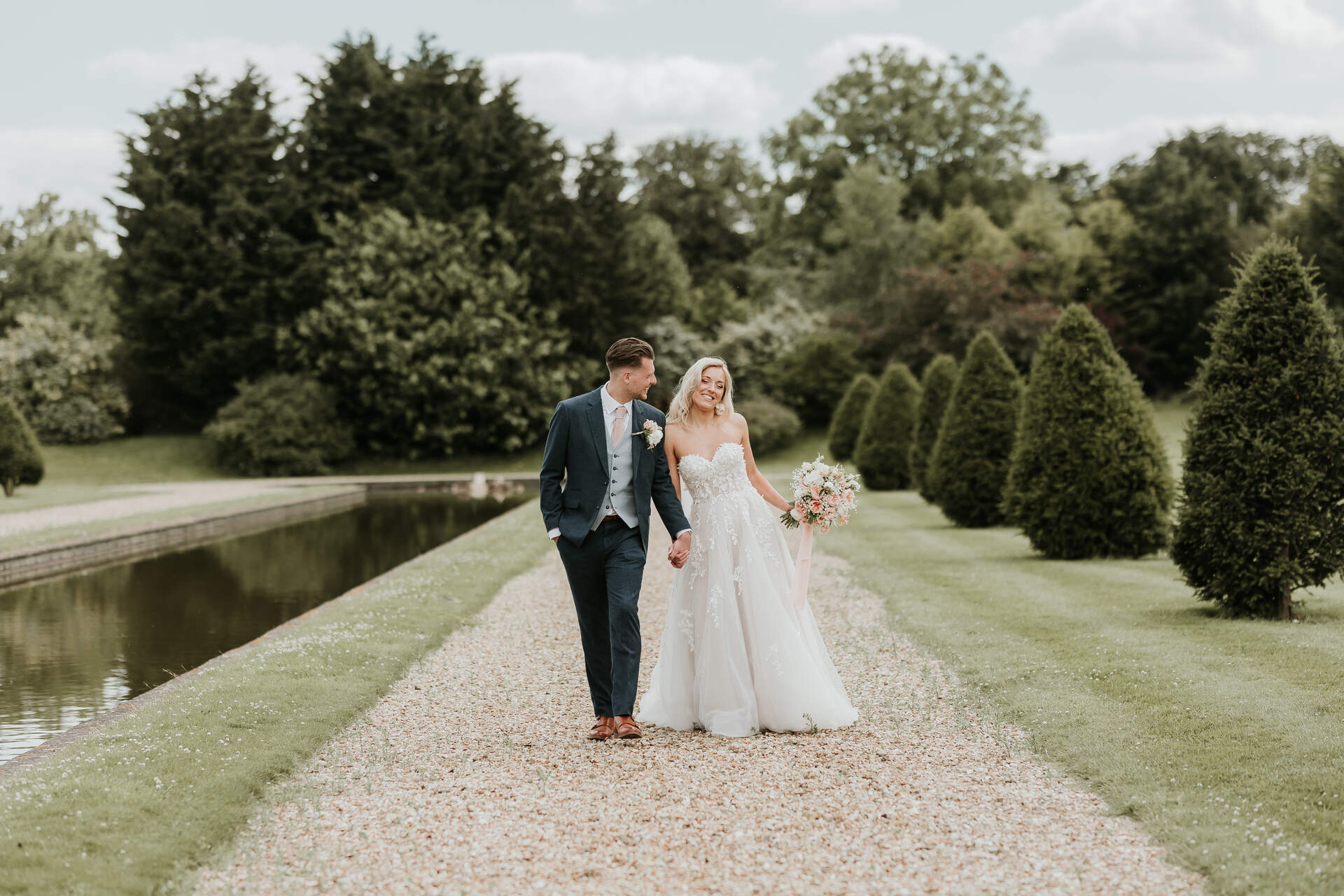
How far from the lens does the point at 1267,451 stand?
27.4 ft

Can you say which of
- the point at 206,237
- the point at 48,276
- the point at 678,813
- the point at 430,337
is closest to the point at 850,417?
the point at 430,337

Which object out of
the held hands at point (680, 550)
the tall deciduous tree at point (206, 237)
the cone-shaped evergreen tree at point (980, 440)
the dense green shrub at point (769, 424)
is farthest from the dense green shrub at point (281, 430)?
the held hands at point (680, 550)

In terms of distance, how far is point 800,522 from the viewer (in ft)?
20.6

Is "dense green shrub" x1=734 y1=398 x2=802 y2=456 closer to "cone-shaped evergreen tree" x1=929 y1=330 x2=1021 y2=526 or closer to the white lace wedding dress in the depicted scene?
"cone-shaped evergreen tree" x1=929 y1=330 x2=1021 y2=526

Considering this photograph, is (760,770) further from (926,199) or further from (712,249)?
(712,249)

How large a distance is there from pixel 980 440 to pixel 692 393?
39.3 feet

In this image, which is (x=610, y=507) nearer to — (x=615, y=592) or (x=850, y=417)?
(x=615, y=592)

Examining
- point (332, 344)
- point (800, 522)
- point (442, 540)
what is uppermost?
point (332, 344)

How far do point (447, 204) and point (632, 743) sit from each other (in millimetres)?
36076

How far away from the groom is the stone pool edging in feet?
33.8

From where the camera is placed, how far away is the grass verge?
12.7 ft

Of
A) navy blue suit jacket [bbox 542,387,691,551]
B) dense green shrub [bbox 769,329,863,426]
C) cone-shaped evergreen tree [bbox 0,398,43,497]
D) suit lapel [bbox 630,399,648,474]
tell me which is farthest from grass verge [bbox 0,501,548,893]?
dense green shrub [bbox 769,329,863,426]

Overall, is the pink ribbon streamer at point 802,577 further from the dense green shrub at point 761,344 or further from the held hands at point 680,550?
the dense green shrub at point 761,344

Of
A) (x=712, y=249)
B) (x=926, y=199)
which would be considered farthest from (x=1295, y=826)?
(x=712, y=249)
